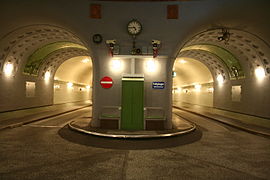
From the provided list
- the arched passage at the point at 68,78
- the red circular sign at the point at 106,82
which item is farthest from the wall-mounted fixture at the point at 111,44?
the arched passage at the point at 68,78

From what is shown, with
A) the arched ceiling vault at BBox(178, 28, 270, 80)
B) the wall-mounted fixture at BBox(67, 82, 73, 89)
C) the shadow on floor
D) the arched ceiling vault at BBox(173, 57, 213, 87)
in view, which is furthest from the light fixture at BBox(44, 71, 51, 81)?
the arched ceiling vault at BBox(173, 57, 213, 87)

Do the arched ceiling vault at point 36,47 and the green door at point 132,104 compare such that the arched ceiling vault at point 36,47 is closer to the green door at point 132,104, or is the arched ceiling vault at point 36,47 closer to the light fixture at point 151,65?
the green door at point 132,104

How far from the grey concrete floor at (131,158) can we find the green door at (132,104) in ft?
4.89

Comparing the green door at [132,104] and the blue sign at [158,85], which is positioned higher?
the blue sign at [158,85]

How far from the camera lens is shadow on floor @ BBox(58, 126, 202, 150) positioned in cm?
623

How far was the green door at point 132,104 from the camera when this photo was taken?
8.45 metres

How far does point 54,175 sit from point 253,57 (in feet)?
39.7

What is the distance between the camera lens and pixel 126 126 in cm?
848

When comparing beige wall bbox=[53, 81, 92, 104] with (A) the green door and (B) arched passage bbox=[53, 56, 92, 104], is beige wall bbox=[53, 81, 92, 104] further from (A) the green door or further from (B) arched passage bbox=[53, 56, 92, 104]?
(A) the green door

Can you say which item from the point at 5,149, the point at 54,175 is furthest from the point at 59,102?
the point at 54,175

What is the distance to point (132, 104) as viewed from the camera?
333 inches

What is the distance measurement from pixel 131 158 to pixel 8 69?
33.8 ft

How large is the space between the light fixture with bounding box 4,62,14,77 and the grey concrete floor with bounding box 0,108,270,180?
4.94 meters

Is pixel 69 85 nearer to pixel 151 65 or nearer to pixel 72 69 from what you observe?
pixel 72 69
